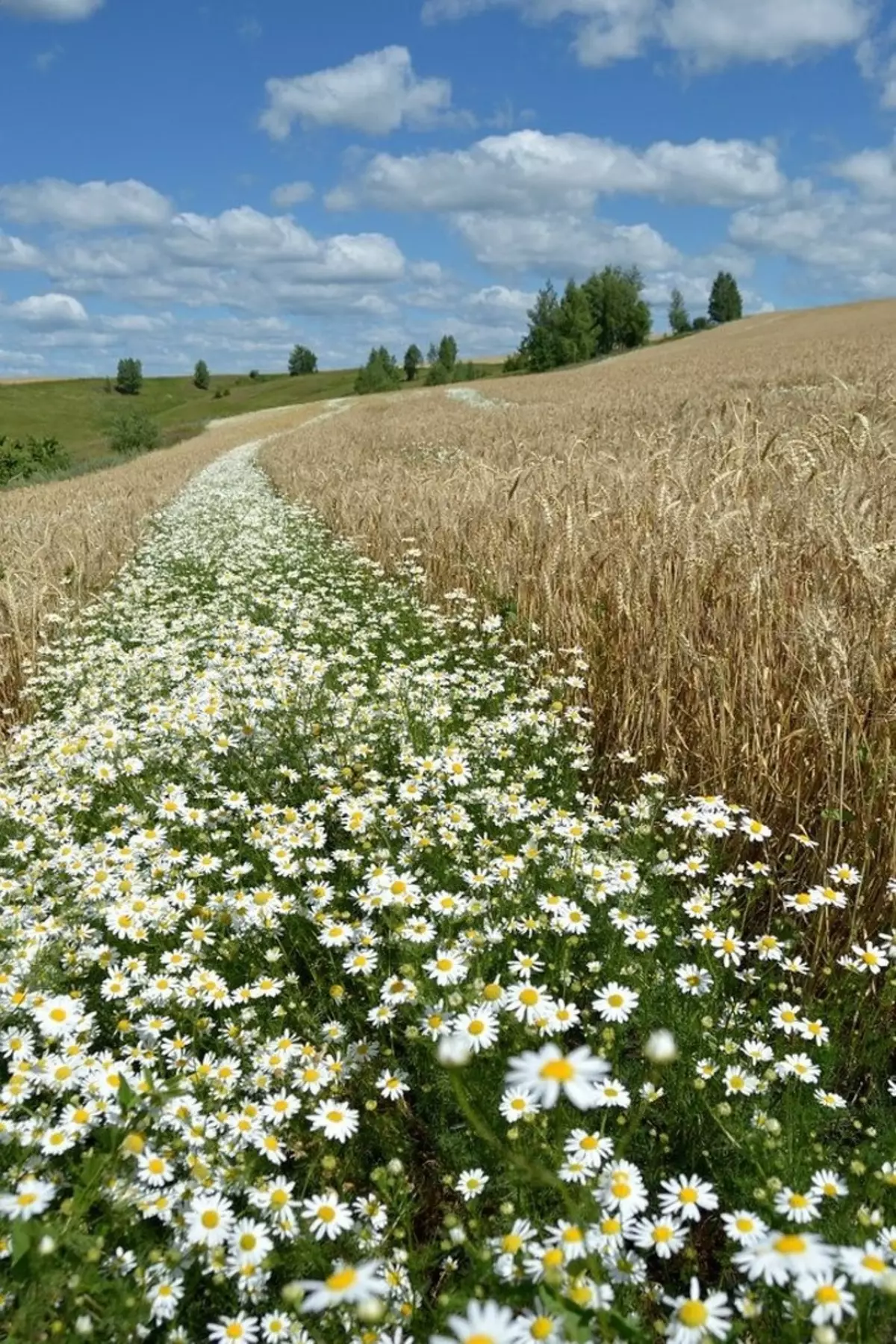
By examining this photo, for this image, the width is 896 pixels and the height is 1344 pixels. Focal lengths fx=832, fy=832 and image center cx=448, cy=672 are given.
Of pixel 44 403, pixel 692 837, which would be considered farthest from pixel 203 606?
pixel 44 403

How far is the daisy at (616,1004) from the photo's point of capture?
2.29 meters

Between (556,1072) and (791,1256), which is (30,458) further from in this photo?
(791,1256)

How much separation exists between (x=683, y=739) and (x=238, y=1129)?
2.81 m

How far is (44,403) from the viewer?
11488 centimetres

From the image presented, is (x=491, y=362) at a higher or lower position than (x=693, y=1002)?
higher

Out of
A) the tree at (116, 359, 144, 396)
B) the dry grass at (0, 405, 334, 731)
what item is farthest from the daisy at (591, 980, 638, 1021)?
the tree at (116, 359, 144, 396)

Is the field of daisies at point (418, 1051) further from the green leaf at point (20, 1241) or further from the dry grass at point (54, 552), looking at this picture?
the dry grass at point (54, 552)

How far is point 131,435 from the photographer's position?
6388 centimetres

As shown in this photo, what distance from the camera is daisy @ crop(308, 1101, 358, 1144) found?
214 centimetres

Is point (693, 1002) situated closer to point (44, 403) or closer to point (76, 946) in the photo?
point (76, 946)

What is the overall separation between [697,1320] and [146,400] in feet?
507

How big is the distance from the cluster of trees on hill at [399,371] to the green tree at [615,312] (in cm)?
1892

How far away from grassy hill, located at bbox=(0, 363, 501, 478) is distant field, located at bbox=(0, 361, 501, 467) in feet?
0.34

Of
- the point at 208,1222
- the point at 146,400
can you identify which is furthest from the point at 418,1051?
the point at 146,400
